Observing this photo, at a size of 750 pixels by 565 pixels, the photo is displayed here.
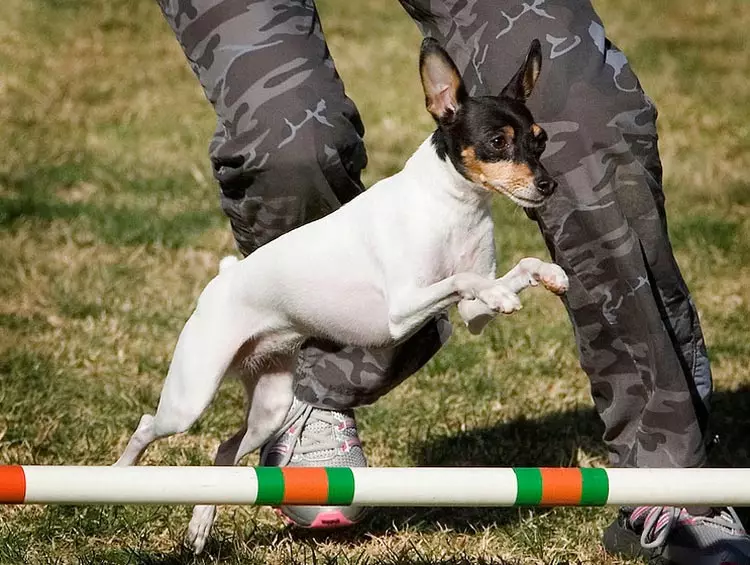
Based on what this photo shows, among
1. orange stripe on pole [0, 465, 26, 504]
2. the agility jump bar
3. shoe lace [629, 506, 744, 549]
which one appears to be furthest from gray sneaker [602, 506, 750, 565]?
orange stripe on pole [0, 465, 26, 504]

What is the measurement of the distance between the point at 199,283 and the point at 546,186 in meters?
3.37

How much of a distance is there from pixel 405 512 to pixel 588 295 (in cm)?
99

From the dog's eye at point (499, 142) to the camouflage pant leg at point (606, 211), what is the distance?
309mm

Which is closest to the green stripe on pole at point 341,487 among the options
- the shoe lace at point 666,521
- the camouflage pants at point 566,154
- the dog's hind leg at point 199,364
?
the dog's hind leg at point 199,364

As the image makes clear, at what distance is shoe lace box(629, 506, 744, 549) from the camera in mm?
3477

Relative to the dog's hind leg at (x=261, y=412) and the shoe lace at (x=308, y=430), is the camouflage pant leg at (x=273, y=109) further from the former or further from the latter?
the shoe lace at (x=308, y=430)

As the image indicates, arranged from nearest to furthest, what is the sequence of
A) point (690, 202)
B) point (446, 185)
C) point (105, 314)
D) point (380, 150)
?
1. point (446, 185)
2. point (105, 314)
3. point (690, 202)
4. point (380, 150)

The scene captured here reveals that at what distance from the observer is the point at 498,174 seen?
301 cm

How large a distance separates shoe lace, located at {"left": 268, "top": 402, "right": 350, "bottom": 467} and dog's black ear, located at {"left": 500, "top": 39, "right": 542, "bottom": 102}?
1212mm

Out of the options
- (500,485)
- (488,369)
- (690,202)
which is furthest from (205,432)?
(690,202)

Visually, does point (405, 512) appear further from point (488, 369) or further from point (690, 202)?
point (690, 202)

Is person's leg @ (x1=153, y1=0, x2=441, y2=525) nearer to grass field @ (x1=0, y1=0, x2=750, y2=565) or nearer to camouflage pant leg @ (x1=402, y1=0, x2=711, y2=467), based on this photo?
camouflage pant leg @ (x1=402, y1=0, x2=711, y2=467)

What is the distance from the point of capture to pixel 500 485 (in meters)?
2.66

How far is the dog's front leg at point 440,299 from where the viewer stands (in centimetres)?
281
